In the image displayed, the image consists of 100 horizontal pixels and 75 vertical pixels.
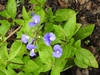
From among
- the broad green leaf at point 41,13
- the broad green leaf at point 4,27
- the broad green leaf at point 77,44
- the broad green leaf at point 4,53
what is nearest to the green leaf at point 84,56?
the broad green leaf at point 77,44

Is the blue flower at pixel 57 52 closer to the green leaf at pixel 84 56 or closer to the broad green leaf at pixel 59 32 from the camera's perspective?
the broad green leaf at pixel 59 32

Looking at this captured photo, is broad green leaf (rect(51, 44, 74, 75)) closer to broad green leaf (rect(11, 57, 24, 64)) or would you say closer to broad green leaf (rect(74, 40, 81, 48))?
broad green leaf (rect(74, 40, 81, 48))

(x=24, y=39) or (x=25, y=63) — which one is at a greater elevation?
(x=24, y=39)

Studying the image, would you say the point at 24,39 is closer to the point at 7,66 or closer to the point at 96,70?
the point at 7,66

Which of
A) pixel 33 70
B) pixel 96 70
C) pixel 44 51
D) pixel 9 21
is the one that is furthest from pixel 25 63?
pixel 96 70

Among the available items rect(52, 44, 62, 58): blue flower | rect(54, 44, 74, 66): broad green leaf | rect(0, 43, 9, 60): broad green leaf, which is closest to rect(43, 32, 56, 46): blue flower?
rect(52, 44, 62, 58): blue flower

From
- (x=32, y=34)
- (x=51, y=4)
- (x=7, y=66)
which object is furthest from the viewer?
(x=51, y=4)
